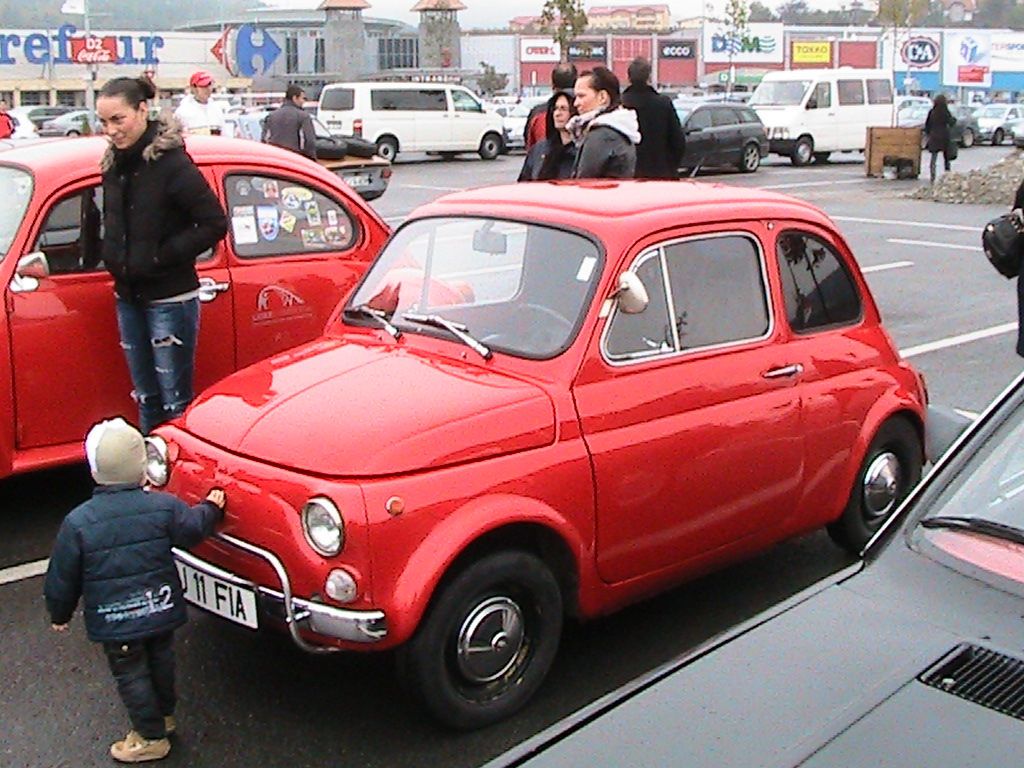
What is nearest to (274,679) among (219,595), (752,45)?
(219,595)

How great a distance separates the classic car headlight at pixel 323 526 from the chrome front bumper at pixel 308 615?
5.8 inches

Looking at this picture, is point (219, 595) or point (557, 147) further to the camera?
point (557, 147)

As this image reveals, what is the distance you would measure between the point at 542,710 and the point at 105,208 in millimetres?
3044

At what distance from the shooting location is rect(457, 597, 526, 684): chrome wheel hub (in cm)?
400

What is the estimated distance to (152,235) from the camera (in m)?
5.63

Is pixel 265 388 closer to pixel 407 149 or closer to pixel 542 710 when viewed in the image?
pixel 542 710

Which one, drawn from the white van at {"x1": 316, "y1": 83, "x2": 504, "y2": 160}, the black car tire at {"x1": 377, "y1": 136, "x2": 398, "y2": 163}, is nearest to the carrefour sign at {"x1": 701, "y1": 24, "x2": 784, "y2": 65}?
the white van at {"x1": 316, "y1": 83, "x2": 504, "y2": 160}

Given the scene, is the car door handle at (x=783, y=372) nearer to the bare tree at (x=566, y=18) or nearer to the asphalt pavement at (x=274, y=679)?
the asphalt pavement at (x=274, y=679)

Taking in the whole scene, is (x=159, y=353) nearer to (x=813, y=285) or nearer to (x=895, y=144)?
(x=813, y=285)

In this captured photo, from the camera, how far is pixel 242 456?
4125 mm

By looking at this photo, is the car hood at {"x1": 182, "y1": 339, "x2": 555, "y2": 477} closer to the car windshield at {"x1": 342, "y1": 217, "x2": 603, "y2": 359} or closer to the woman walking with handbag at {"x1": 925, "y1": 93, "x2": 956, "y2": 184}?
the car windshield at {"x1": 342, "y1": 217, "x2": 603, "y2": 359}

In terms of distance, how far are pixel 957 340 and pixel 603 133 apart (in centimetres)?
416

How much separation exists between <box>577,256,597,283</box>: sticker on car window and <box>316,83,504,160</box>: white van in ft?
87.0

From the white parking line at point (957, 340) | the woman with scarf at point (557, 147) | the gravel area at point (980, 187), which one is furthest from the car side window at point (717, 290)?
the gravel area at point (980, 187)
